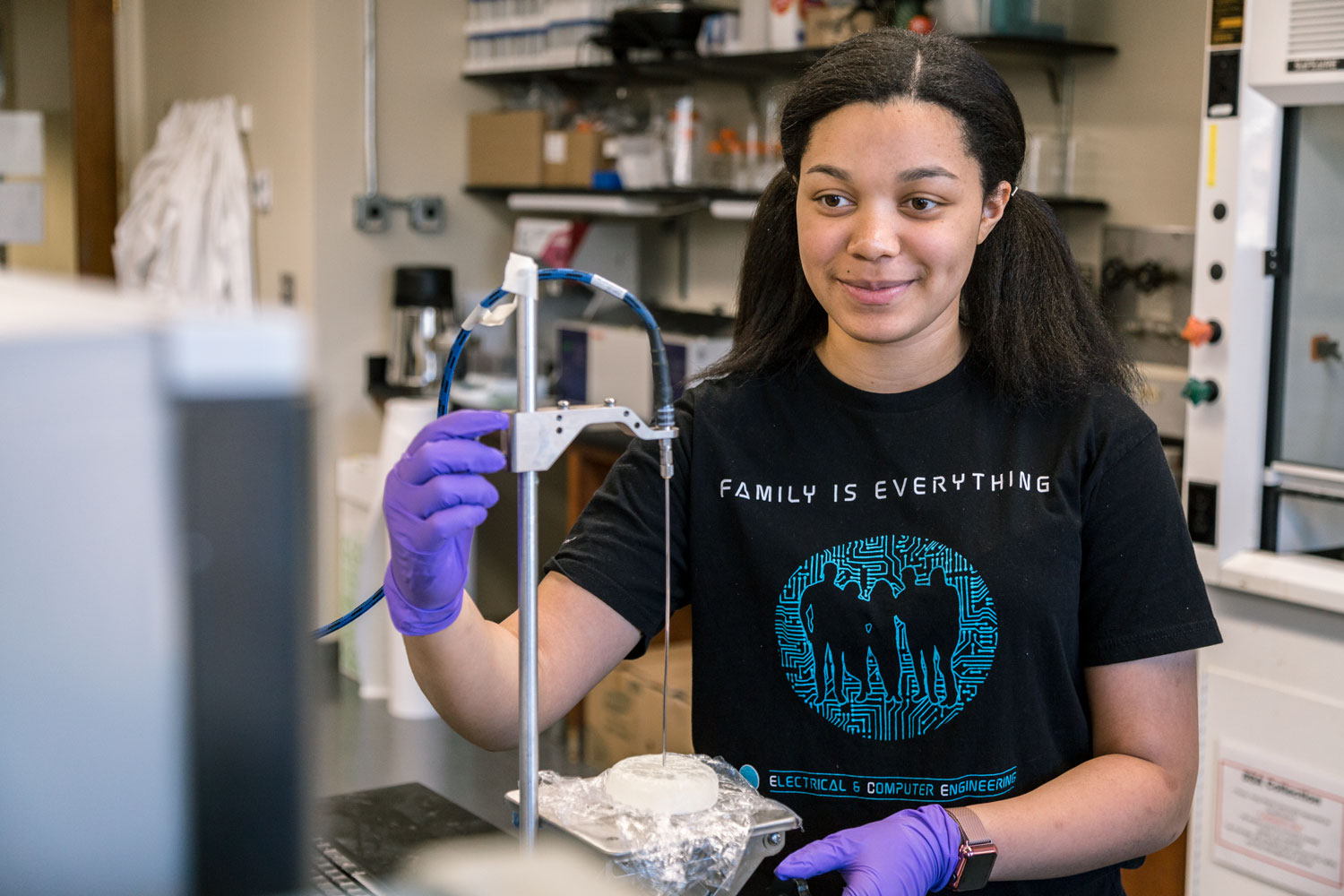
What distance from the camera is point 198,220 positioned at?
440 cm

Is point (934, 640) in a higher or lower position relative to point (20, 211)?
lower

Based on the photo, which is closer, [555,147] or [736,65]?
[736,65]

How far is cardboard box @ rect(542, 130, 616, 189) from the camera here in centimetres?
400

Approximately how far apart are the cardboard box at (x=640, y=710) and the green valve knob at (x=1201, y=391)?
1.22 m

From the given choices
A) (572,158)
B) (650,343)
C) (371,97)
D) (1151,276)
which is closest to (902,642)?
(650,343)

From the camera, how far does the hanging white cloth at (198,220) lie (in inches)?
173

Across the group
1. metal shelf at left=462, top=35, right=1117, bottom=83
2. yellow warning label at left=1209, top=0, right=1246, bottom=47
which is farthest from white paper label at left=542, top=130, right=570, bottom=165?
yellow warning label at left=1209, top=0, right=1246, bottom=47

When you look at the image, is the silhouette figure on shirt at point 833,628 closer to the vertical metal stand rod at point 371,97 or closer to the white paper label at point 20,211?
the vertical metal stand rod at point 371,97

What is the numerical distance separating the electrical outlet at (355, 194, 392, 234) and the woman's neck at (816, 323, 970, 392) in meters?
3.12

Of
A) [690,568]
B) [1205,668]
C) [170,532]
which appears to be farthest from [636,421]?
[1205,668]

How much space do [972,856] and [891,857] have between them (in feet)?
0.30

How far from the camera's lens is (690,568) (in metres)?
1.40

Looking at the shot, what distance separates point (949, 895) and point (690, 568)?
1.33 ft

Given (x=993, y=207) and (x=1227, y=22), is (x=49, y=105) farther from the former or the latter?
(x=993, y=207)
